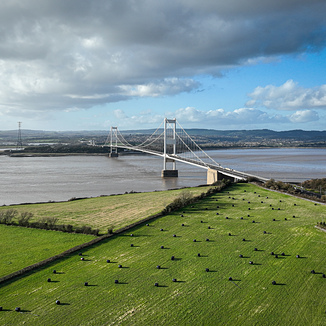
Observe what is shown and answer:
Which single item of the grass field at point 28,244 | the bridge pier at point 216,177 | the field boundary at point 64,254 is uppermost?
the bridge pier at point 216,177

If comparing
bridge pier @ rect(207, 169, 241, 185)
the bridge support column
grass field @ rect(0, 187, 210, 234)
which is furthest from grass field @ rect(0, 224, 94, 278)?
bridge pier @ rect(207, 169, 241, 185)

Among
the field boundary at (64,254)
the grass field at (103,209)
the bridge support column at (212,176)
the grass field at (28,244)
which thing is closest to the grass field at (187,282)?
the field boundary at (64,254)

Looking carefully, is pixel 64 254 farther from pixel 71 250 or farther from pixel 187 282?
pixel 187 282

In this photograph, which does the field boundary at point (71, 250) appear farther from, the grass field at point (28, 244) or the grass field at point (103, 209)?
the grass field at point (103, 209)

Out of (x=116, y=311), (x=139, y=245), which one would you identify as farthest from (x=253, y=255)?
(x=116, y=311)

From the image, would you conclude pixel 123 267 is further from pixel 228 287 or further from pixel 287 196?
pixel 287 196

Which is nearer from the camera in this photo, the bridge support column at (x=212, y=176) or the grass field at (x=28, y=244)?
the grass field at (x=28, y=244)
